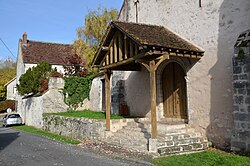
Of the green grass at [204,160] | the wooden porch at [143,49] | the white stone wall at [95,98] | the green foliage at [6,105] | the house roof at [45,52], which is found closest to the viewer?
the green grass at [204,160]

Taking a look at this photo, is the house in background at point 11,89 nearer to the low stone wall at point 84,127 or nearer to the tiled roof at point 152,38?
the low stone wall at point 84,127

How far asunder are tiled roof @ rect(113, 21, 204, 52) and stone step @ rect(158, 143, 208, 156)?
328 centimetres

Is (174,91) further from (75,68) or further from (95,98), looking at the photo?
(75,68)

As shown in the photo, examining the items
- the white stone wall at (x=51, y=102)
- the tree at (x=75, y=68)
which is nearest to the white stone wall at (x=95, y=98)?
the white stone wall at (x=51, y=102)

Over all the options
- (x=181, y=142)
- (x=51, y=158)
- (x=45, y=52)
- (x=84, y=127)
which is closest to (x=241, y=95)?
(x=181, y=142)

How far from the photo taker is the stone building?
8.12 metres

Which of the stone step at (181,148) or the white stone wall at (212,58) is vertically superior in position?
the white stone wall at (212,58)

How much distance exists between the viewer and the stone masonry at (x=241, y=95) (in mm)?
7043

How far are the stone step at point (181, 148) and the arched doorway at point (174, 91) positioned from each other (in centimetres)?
194

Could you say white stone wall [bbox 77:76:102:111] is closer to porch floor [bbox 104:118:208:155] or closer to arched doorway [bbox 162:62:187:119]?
arched doorway [bbox 162:62:187:119]

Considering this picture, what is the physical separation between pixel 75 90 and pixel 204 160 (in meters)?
14.0

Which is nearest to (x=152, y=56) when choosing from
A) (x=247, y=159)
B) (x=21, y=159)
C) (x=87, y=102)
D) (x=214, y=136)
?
(x=214, y=136)

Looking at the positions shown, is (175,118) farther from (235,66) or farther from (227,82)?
(235,66)

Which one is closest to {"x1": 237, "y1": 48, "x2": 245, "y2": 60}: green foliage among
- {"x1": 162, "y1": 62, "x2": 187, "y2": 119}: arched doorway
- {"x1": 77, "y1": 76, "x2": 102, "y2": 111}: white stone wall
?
{"x1": 162, "y1": 62, "x2": 187, "y2": 119}: arched doorway
